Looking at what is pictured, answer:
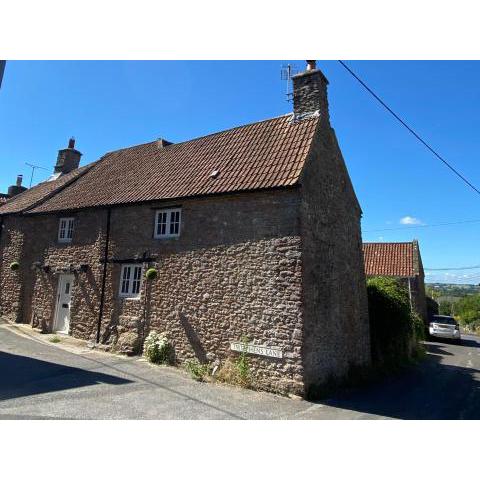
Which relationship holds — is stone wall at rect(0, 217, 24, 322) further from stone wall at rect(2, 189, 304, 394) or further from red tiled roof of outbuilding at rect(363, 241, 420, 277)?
red tiled roof of outbuilding at rect(363, 241, 420, 277)

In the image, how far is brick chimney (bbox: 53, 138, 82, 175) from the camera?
71.4 feet

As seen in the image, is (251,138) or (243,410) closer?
(243,410)

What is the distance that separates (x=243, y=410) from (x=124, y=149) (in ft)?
50.6

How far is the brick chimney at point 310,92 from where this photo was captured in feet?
37.3

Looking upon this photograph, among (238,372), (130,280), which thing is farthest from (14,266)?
(238,372)

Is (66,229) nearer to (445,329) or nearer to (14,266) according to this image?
(14,266)

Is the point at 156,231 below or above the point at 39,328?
above

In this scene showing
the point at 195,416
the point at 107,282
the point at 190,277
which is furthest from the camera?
the point at 107,282

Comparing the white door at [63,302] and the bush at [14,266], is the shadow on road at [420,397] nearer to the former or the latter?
the white door at [63,302]

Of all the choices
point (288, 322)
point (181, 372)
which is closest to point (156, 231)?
point (181, 372)

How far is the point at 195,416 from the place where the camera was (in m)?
6.77
